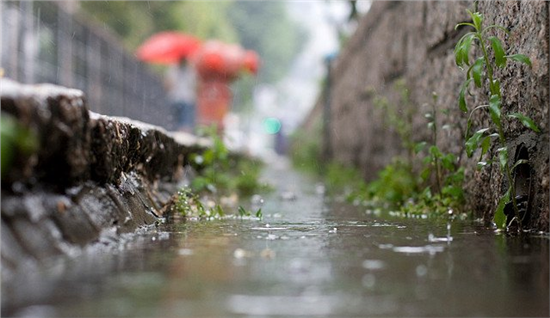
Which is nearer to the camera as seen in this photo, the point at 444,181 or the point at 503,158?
the point at 503,158

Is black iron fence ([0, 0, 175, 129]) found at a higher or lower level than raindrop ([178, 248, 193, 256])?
higher

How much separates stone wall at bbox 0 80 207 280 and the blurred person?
8882mm

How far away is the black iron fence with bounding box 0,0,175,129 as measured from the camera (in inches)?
369

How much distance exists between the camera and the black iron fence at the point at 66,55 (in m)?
9.38

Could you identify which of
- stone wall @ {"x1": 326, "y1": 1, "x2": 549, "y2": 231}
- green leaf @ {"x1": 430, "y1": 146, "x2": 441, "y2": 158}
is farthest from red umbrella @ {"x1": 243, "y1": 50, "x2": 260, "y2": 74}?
green leaf @ {"x1": 430, "y1": 146, "x2": 441, "y2": 158}

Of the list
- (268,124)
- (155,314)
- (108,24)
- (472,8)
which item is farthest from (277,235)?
(268,124)

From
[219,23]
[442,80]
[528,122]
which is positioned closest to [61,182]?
[528,122]

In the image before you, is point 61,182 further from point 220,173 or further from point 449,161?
point 220,173

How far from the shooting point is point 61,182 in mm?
2180

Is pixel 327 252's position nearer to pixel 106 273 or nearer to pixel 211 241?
pixel 211 241

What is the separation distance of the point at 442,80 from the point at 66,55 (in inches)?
327

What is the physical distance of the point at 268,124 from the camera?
166ft

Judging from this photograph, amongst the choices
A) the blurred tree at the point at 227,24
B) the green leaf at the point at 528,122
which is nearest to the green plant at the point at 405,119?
the green leaf at the point at 528,122

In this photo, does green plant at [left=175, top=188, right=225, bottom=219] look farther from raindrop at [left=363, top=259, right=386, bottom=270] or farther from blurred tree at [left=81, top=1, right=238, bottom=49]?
blurred tree at [left=81, top=1, right=238, bottom=49]
